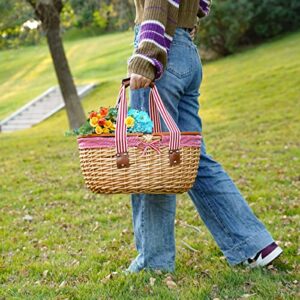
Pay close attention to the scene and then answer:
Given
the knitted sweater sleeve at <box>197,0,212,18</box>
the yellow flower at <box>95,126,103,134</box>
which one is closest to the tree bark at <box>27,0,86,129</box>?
the knitted sweater sleeve at <box>197,0,212,18</box>

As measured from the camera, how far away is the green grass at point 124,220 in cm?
339

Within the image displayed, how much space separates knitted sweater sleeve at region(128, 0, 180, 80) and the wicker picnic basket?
195 mm

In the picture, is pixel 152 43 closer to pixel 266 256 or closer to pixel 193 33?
pixel 193 33

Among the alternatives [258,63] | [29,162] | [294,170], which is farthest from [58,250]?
[258,63]

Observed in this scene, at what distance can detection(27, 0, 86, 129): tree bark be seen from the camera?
1483cm

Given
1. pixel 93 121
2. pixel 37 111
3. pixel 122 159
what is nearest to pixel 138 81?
pixel 93 121

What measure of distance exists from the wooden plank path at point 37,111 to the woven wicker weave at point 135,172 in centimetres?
2056

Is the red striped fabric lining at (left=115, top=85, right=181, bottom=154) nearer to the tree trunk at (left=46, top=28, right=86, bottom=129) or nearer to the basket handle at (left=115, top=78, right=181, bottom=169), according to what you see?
the basket handle at (left=115, top=78, right=181, bottom=169)

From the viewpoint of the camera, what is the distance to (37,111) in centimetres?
2566

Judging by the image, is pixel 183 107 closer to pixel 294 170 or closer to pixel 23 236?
pixel 23 236

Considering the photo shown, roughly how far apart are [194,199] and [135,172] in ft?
2.35

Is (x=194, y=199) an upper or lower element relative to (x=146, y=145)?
lower

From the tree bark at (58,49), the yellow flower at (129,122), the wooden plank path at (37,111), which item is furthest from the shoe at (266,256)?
the wooden plank path at (37,111)

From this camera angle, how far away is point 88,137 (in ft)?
10.1
